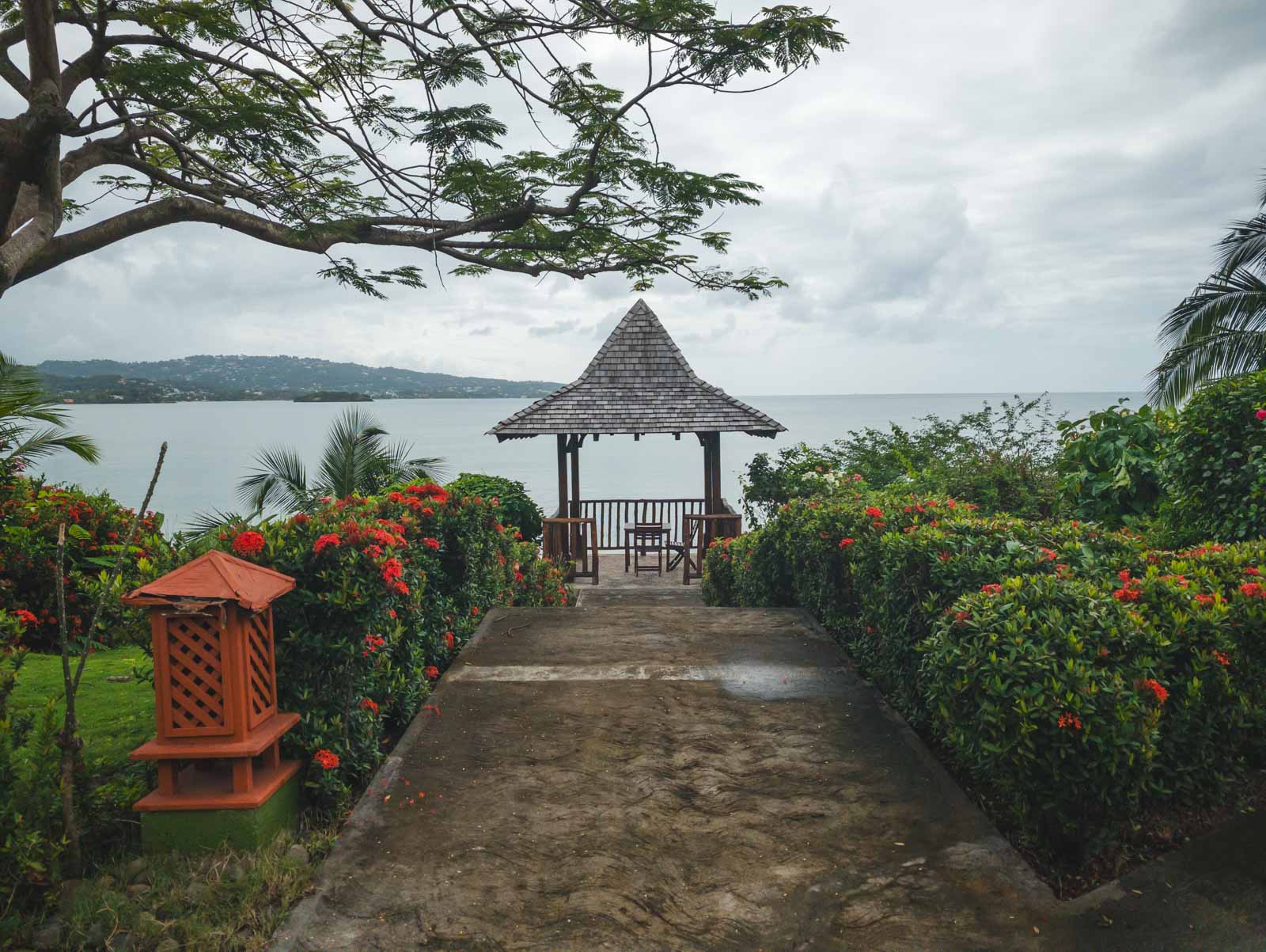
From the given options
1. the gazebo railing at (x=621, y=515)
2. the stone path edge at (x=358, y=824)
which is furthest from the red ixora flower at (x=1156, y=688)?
the gazebo railing at (x=621, y=515)

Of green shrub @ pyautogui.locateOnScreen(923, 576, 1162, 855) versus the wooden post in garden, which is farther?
the wooden post in garden

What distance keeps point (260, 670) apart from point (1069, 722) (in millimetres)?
3582

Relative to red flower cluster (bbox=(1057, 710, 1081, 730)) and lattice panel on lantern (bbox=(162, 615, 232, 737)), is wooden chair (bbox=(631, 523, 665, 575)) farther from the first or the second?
red flower cluster (bbox=(1057, 710, 1081, 730))

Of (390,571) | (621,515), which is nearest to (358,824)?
(390,571)

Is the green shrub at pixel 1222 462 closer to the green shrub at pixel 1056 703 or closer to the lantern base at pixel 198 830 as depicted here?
the green shrub at pixel 1056 703

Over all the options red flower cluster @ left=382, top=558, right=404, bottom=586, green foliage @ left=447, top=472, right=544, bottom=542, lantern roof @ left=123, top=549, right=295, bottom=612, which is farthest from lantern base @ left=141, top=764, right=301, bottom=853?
green foliage @ left=447, top=472, right=544, bottom=542

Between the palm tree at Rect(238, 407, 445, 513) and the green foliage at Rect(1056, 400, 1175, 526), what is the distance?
9.14 meters

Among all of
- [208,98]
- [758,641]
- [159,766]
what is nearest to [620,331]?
[208,98]

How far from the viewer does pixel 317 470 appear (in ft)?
42.4

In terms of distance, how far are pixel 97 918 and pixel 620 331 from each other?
15401 millimetres

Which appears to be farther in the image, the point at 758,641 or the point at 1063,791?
the point at 758,641

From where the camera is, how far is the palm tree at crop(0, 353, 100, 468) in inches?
184

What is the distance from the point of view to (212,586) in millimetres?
3611

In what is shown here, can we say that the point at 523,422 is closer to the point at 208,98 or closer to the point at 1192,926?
the point at 208,98
